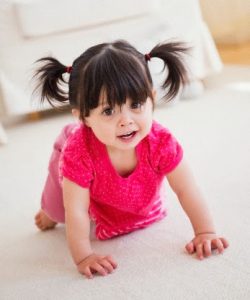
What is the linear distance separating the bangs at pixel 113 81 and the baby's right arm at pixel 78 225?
0.15 metres

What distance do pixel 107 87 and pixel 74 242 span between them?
26 centimetres

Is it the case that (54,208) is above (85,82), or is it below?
below

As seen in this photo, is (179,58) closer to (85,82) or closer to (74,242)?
(85,82)

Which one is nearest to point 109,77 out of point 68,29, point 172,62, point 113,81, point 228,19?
point 113,81

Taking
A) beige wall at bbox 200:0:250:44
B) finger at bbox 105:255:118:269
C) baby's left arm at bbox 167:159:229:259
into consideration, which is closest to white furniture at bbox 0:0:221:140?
beige wall at bbox 200:0:250:44

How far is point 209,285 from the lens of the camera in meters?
0.64

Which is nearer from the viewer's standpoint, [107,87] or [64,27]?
[107,87]

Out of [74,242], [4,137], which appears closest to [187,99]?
[4,137]

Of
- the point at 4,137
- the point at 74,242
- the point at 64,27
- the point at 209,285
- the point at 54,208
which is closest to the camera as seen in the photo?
the point at 209,285

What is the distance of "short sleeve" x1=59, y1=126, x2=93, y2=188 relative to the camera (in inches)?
29.7

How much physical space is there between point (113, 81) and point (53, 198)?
0.31 metres

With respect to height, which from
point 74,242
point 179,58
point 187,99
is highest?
point 179,58

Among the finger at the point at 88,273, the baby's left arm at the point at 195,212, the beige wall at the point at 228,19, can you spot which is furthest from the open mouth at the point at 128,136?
the beige wall at the point at 228,19

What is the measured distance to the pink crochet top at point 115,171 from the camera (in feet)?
2.51
